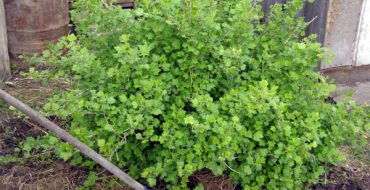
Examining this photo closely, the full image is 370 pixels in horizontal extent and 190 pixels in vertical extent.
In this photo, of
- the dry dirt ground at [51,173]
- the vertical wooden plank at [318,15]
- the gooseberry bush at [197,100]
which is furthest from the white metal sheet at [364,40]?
the gooseberry bush at [197,100]

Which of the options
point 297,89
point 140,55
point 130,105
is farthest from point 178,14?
point 297,89

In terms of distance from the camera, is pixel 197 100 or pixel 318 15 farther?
pixel 318 15

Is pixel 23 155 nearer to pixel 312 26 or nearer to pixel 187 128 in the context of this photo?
pixel 187 128

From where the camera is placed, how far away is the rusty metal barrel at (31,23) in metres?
4.33

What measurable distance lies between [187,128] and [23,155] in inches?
49.4

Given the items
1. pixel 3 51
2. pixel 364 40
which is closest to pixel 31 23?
pixel 3 51

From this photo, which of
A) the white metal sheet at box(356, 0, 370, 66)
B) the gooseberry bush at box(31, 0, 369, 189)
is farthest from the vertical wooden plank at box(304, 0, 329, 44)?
the gooseberry bush at box(31, 0, 369, 189)

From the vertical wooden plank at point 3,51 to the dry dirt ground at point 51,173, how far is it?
79cm

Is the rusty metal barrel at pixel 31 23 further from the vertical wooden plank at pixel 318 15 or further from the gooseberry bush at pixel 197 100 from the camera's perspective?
the vertical wooden plank at pixel 318 15

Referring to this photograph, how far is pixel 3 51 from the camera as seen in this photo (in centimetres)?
425

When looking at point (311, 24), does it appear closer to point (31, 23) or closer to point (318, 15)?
point (318, 15)

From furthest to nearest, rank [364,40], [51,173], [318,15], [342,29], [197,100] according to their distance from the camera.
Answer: [364,40], [342,29], [318,15], [51,173], [197,100]

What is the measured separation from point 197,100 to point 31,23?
244cm

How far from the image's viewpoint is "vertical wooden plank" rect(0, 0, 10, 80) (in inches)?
166
